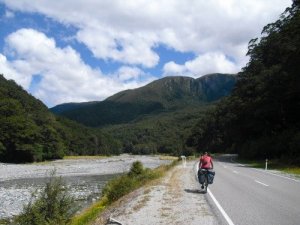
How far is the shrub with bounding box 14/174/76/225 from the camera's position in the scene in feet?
46.4

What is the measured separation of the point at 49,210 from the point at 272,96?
42.6 meters

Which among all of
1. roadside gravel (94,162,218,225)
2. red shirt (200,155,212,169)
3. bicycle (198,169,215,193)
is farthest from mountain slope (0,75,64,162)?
roadside gravel (94,162,218,225)

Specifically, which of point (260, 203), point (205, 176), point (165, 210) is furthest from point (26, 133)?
point (165, 210)

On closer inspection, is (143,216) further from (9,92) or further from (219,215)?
(9,92)

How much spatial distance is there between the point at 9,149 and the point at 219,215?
266 ft

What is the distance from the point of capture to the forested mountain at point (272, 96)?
43.8 metres

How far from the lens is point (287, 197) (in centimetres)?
1585

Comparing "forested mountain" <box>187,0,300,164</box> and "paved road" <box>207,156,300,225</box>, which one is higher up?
"forested mountain" <box>187,0,300,164</box>

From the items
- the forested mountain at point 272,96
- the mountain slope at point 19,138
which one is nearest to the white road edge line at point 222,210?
the forested mountain at point 272,96

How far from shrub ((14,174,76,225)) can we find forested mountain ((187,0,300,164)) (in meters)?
28.1

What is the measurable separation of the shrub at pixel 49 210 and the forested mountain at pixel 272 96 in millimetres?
28118

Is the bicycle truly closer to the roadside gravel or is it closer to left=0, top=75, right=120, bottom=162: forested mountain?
the roadside gravel

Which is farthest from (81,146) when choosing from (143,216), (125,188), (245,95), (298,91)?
(143,216)

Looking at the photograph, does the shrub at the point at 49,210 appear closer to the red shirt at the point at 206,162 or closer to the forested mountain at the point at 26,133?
the red shirt at the point at 206,162
